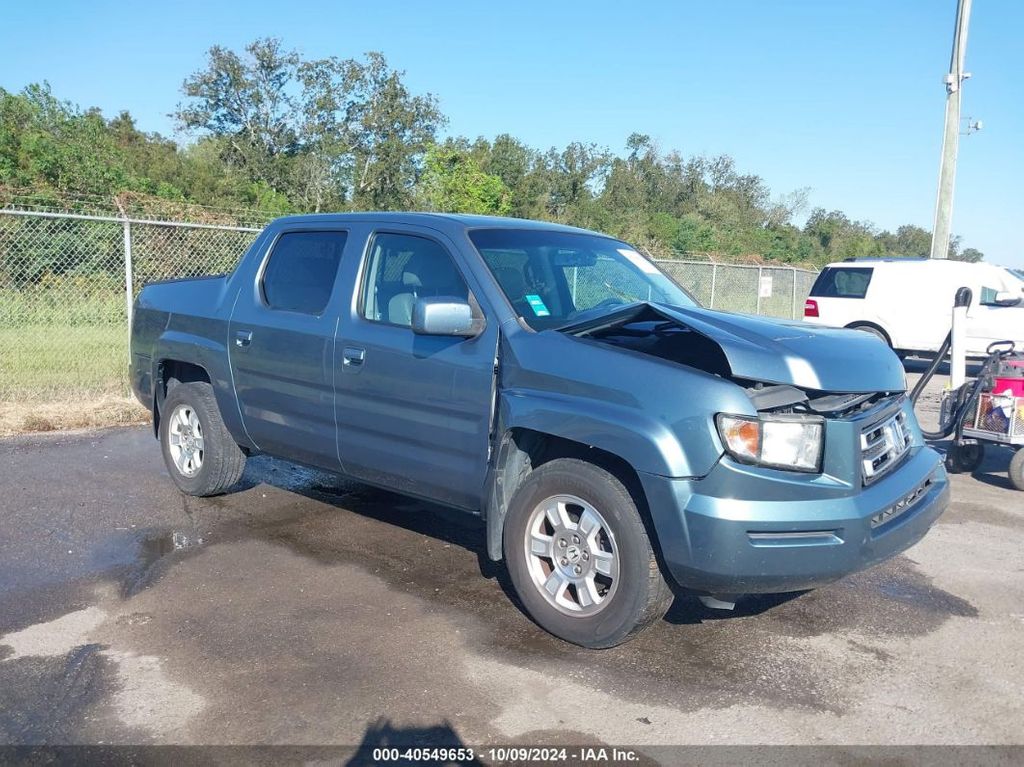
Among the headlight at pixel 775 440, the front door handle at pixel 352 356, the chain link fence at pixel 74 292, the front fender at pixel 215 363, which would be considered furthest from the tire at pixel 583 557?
the chain link fence at pixel 74 292

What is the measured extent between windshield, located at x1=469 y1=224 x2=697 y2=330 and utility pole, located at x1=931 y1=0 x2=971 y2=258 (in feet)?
45.3

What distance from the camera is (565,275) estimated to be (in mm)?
4918

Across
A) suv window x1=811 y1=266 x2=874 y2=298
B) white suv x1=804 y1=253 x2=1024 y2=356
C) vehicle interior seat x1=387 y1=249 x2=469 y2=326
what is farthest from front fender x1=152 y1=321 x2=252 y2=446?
suv window x1=811 y1=266 x2=874 y2=298

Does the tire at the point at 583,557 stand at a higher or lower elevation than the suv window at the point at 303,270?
lower

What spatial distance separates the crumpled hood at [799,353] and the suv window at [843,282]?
39.7 ft

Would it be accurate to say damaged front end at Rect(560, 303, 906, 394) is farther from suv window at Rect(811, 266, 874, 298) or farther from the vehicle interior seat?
suv window at Rect(811, 266, 874, 298)

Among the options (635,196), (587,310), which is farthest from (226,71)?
(587,310)

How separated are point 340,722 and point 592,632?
1.14 meters

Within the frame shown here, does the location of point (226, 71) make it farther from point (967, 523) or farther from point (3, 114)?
point (967, 523)

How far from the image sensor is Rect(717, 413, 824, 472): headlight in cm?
356

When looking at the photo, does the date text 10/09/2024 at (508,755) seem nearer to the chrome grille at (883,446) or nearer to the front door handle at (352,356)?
the chrome grille at (883,446)

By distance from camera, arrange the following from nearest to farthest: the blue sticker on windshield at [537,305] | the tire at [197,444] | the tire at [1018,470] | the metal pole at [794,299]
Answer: the blue sticker on windshield at [537,305] < the tire at [197,444] < the tire at [1018,470] < the metal pole at [794,299]

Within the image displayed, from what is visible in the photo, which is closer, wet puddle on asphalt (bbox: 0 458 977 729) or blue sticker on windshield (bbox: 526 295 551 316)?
wet puddle on asphalt (bbox: 0 458 977 729)

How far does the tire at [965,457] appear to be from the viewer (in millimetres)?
7598
